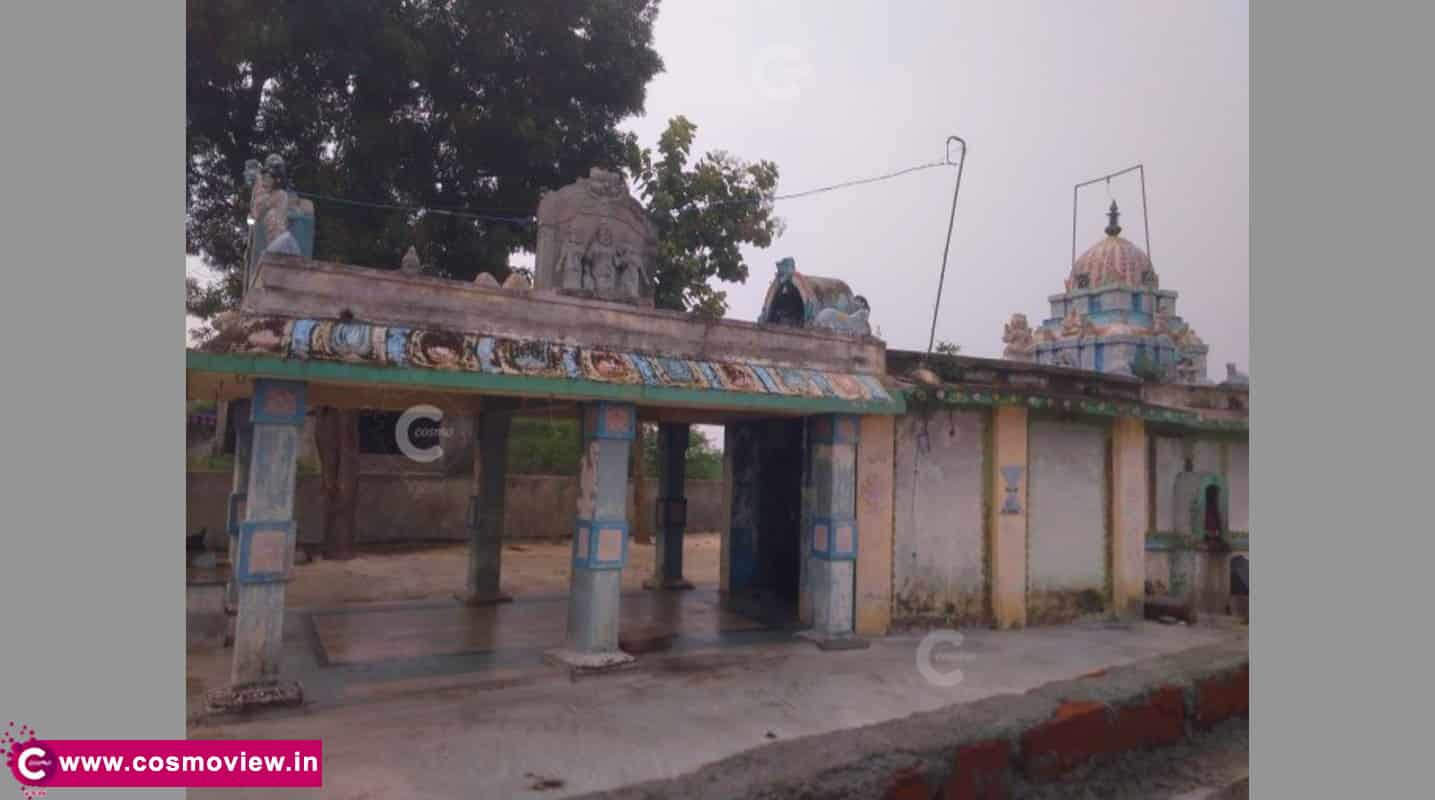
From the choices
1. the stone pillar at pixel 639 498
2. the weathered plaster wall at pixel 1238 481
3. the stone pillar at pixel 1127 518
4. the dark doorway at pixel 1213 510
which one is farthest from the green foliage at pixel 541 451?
the weathered plaster wall at pixel 1238 481

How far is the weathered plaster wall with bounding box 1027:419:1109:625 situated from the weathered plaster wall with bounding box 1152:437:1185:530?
5.92 ft

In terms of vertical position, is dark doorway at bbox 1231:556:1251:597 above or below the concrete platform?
above

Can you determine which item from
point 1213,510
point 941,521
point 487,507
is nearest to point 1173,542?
point 1213,510

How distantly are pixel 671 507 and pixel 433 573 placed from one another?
4.83 m

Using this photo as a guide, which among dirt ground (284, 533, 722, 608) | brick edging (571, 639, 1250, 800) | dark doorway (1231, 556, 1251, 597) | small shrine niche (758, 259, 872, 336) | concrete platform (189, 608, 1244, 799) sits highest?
small shrine niche (758, 259, 872, 336)

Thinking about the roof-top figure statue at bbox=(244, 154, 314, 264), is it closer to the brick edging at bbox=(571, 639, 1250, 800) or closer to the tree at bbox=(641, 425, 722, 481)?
the brick edging at bbox=(571, 639, 1250, 800)

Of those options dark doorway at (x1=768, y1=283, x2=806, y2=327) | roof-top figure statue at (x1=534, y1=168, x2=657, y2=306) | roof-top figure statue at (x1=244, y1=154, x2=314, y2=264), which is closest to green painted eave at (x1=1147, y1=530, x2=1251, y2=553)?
dark doorway at (x1=768, y1=283, x2=806, y2=327)

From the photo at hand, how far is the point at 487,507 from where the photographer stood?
12.3m

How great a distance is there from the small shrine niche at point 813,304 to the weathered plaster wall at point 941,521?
4.65ft

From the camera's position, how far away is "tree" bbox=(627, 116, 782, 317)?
17.6 meters

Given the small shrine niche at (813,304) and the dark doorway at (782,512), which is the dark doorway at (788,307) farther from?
the dark doorway at (782,512)

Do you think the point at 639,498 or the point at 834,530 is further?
the point at 639,498

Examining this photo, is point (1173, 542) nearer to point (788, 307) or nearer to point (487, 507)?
point (788, 307)

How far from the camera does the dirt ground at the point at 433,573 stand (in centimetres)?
1311
